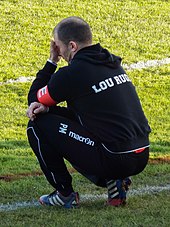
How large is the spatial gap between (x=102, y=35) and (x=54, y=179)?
10970mm

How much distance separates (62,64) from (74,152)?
333 inches

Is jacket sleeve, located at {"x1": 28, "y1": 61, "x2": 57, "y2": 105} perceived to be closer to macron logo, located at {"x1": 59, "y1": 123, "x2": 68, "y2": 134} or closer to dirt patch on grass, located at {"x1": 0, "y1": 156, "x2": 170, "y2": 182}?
macron logo, located at {"x1": 59, "y1": 123, "x2": 68, "y2": 134}

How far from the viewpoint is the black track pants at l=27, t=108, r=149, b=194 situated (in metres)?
5.82

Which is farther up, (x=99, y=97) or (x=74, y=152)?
(x=99, y=97)

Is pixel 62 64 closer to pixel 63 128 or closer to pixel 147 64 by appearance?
pixel 147 64

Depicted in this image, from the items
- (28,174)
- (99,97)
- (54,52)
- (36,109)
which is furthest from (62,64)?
(99,97)

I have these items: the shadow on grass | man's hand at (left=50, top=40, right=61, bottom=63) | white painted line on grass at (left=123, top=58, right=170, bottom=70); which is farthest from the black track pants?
white painted line on grass at (left=123, top=58, right=170, bottom=70)

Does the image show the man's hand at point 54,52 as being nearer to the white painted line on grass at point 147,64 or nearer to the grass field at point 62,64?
the grass field at point 62,64

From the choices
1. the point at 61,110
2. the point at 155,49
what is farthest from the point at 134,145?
the point at 155,49

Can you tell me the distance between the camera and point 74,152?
5.86 meters

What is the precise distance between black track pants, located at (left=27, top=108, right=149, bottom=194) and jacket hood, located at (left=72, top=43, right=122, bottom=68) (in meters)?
0.51

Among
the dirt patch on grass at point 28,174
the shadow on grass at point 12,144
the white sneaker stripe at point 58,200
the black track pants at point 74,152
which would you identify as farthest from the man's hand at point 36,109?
the shadow on grass at point 12,144

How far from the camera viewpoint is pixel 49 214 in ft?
19.0

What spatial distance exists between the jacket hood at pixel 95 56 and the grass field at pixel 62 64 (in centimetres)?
114
